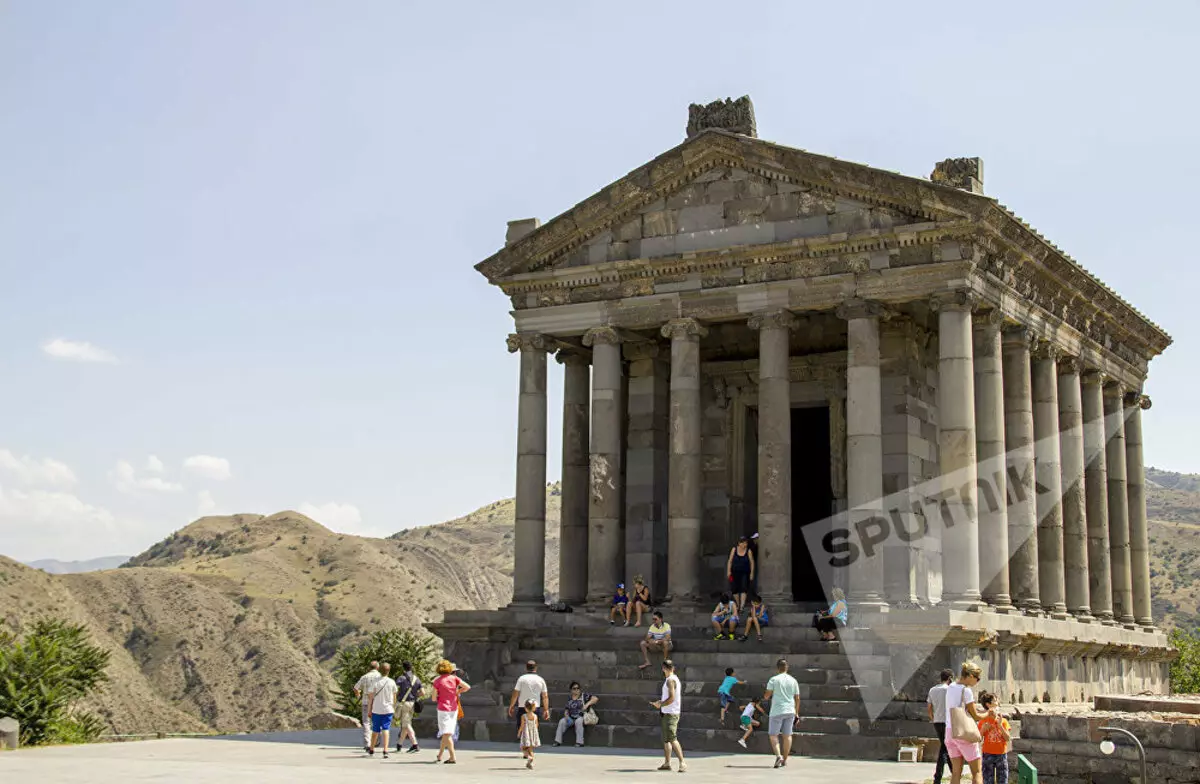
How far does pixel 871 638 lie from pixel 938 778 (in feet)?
20.7

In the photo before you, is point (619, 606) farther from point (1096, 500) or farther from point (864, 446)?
point (1096, 500)

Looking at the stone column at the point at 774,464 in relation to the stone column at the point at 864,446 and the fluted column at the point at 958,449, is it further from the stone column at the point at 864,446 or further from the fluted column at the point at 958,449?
the fluted column at the point at 958,449

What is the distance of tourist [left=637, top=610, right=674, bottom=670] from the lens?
23.4m

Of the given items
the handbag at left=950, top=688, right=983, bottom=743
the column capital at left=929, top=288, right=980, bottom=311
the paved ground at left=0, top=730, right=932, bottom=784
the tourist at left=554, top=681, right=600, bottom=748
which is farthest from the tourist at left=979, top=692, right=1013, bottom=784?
the column capital at left=929, top=288, right=980, bottom=311

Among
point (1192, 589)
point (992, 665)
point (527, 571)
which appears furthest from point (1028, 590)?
point (1192, 589)

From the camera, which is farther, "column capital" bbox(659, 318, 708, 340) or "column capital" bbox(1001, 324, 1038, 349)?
"column capital" bbox(1001, 324, 1038, 349)

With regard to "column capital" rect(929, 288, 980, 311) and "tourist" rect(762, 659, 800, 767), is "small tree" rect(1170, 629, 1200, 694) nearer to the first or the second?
"column capital" rect(929, 288, 980, 311)

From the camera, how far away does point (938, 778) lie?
621 inches

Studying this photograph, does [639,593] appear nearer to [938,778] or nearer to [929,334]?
[929,334]

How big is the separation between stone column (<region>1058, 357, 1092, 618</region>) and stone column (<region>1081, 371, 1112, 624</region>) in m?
0.69

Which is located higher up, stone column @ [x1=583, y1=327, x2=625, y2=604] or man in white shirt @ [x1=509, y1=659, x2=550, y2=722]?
stone column @ [x1=583, y1=327, x2=625, y2=604]

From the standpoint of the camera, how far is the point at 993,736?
47.5 feet

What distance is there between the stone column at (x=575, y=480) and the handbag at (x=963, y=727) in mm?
14784

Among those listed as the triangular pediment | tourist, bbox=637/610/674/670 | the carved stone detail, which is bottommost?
tourist, bbox=637/610/674/670
